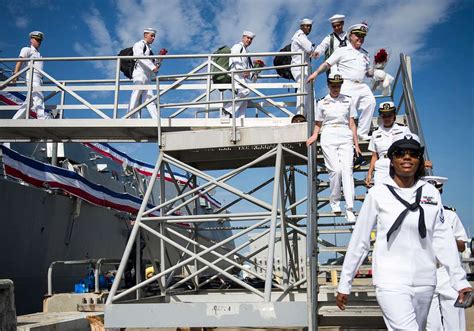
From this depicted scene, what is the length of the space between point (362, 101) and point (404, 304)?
4404 millimetres

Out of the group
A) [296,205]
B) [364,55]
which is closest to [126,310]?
[296,205]

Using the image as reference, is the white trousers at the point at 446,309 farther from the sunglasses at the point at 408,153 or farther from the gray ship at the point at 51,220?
the gray ship at the point at 51,220

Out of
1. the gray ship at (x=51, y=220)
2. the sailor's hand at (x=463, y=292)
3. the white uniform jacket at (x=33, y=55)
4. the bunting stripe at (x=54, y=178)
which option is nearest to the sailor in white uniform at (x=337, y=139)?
the sailor's hand at (x=463, y=292)

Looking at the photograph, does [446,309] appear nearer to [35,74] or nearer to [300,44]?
[300,44]

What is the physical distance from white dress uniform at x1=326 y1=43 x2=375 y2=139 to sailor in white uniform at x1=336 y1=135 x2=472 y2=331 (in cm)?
379

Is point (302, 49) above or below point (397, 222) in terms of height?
above

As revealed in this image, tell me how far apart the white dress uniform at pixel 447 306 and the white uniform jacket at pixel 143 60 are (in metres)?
6.45

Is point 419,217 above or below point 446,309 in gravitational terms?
above

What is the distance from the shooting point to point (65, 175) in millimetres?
13531

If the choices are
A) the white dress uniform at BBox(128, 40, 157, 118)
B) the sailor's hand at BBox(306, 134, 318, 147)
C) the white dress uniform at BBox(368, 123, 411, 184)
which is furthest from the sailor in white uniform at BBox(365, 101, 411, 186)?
the white dress uniform at BBox(128, 40, 157, 118)

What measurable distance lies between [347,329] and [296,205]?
3389 millimetres

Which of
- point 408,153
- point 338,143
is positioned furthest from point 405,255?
point 338,143

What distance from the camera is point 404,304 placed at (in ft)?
10.7

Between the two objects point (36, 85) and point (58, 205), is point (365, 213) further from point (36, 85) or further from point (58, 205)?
point (58, 205)
